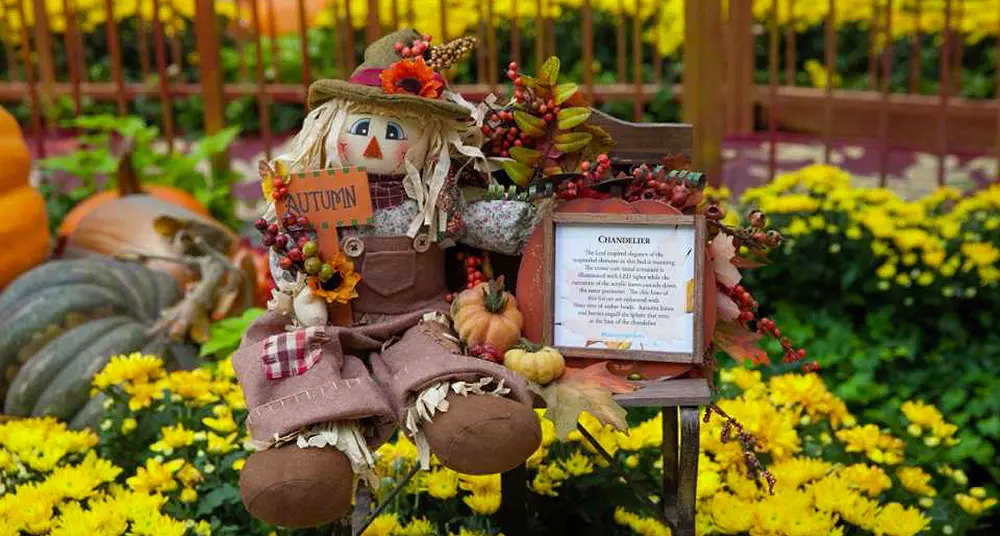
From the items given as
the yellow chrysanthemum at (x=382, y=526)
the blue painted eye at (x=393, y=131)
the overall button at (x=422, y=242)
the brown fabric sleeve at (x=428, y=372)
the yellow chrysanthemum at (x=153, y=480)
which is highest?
the blue painted eye at (x=393, y=131)

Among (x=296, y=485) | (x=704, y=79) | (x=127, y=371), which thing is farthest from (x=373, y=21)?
(x=296, y=485)

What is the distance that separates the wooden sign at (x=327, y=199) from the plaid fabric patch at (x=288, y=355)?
0.15m

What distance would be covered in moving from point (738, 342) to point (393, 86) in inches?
28.8

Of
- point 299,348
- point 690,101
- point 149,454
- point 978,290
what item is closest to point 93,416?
point 149,454

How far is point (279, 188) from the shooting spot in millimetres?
1778

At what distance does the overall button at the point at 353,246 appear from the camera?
70.9 inches

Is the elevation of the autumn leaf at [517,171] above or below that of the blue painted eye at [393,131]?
below

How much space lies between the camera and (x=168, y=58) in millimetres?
7035

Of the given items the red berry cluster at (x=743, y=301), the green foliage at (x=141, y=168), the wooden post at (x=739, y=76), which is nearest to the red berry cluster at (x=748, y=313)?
the red berry cluster at (x=743, y=301)

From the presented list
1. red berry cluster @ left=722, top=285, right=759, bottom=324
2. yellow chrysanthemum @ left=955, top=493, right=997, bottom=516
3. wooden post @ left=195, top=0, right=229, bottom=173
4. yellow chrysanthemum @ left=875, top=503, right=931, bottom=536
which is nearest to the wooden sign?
red berry cluster @ left=722, top=285, right=759, bottom=324

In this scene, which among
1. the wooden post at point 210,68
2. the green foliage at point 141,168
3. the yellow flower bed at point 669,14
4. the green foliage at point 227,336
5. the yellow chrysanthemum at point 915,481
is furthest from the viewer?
the yellow flower bed at point 669,14

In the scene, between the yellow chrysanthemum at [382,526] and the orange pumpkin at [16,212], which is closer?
the yellow chrysanthemum at [382,526]

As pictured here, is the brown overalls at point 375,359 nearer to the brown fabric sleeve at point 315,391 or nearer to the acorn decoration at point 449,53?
the brown fabric sleeve at point 315,391

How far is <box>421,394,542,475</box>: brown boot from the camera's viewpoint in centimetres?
156
